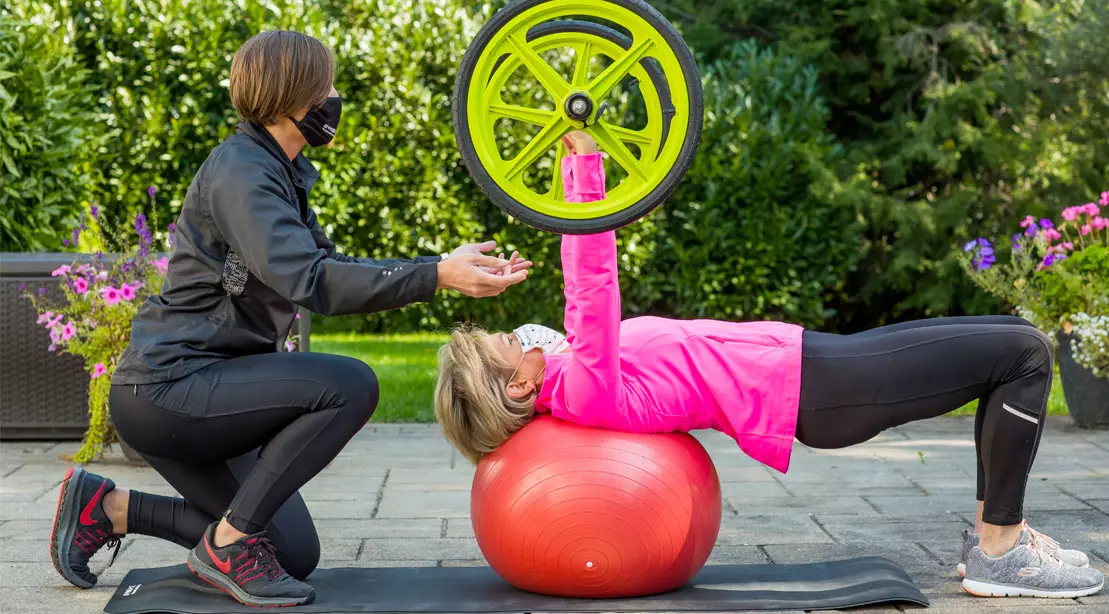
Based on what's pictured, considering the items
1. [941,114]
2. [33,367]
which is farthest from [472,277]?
[941,114]

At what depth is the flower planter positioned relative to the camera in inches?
236

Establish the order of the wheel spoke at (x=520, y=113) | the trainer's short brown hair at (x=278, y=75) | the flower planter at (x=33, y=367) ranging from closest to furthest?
the wheel spoke at (x=520, y=113) → the trainer's short brown hair at (x=278, y=75) → the flower planter at (x=33, y=367)

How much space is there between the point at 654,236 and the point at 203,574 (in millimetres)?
6924

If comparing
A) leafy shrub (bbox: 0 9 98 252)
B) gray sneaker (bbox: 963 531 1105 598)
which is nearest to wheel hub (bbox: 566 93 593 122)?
gray sneaker (bbox: 963 531 1105 598)

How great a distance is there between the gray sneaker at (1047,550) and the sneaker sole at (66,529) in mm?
2613

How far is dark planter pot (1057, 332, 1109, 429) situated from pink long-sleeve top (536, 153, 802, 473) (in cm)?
366

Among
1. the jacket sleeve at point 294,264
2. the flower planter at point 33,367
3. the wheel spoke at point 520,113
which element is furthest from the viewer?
the flower planter at point 33,367

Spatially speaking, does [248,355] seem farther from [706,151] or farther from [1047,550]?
[706,151]

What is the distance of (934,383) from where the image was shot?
3.46 meters

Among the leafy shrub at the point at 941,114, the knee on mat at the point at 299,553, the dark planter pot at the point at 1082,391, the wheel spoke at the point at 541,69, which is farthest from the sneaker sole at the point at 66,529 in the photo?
the leafy shrub at the point at 941,114

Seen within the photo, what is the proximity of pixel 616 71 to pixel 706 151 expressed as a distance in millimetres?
6606

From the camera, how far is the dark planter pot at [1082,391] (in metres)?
6.52

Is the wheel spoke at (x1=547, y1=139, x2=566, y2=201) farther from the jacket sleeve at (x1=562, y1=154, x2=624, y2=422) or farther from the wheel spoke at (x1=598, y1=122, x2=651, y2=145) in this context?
the wheel spoke at (x1=598, y1=122, x2=651, y2=145)

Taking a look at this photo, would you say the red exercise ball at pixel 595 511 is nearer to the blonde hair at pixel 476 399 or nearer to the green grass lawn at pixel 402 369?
the blonde hair at pixel 476 399
